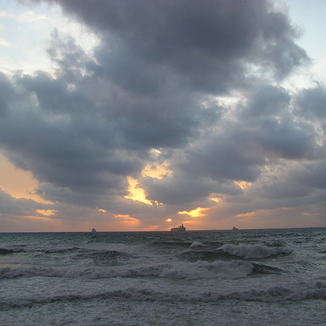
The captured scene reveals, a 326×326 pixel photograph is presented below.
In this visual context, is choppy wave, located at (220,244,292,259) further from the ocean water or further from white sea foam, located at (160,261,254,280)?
white sea foam, located at (160,261,254,280)

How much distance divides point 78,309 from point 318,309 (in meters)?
11.0

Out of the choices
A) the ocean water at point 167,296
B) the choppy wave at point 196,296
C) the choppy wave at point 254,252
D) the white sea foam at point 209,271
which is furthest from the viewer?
the choppy wave at point 254,252

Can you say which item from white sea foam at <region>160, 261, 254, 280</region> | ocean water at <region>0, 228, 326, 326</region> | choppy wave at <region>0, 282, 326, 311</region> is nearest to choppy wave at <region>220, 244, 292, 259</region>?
ocean water at <region>0, 228, 326, 326</region>

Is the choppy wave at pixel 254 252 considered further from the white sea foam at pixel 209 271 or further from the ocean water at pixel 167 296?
the white sea foam at pixel 209 271

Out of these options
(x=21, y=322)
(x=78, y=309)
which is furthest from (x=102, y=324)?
(x=21, y=322)

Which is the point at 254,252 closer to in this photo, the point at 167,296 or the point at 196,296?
the point at 196,296

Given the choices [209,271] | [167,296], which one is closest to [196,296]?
[167,296]

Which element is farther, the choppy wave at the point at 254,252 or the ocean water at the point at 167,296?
the choppy wave at the point at 254,252

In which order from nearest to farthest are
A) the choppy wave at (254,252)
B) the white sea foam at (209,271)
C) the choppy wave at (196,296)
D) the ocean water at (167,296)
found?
the ocean water at (167,296)
the choppy wave at (196,296)
the white sea foam at (209,271)
the choppy wave at (254,252)

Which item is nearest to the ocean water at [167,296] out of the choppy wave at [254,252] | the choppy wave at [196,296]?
the choppy wave at [196,296]

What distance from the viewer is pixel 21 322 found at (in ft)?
35.0

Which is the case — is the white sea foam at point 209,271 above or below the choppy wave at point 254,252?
above

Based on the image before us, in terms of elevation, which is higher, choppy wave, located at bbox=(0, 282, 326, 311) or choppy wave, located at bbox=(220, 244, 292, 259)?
choppy wave, located at bbox=(0, 282, 326, 311)

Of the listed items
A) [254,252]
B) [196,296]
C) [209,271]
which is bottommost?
[254,252]
